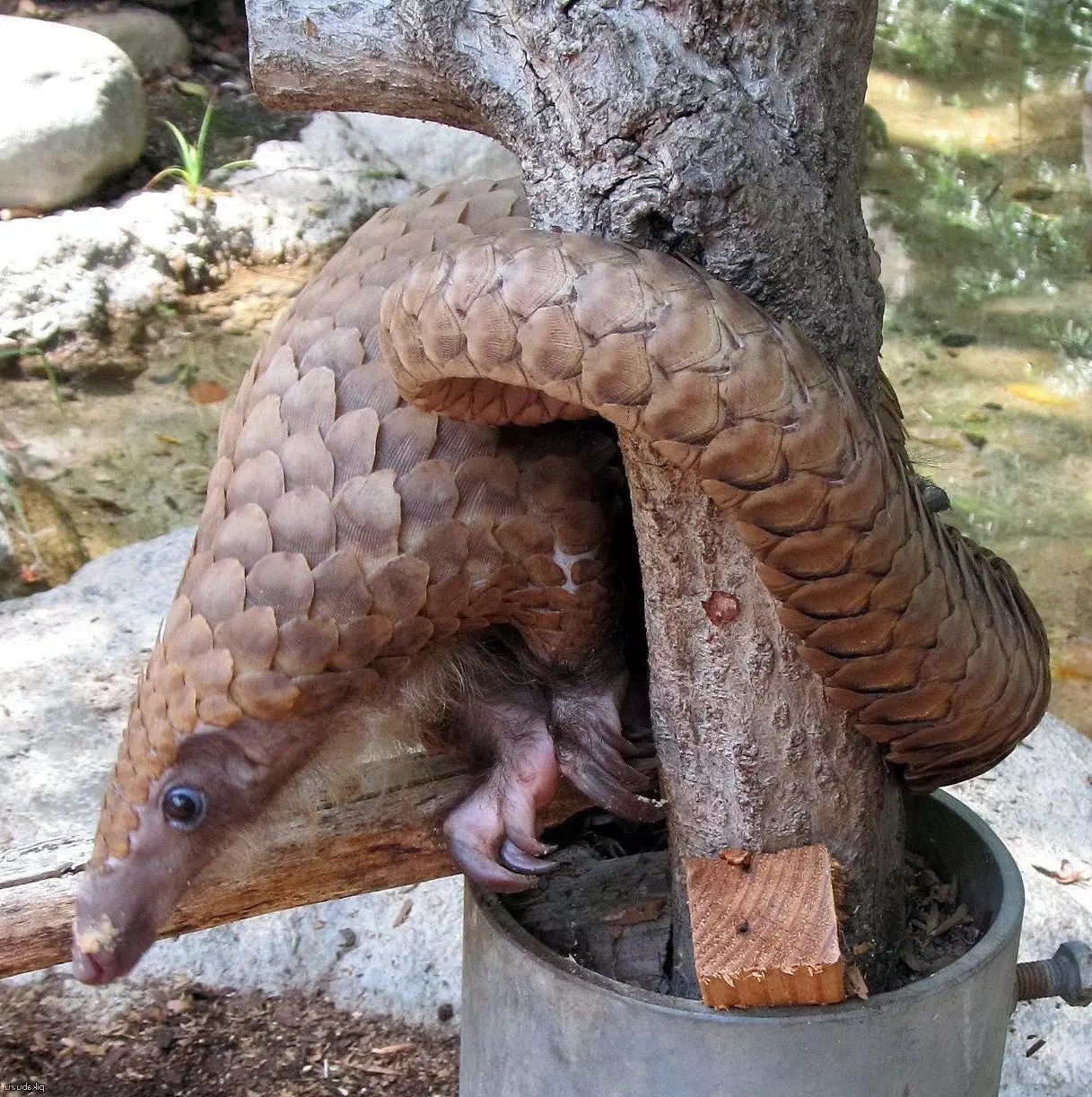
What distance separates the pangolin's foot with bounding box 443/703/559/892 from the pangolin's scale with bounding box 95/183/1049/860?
102 mm

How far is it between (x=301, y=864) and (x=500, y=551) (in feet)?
1.49

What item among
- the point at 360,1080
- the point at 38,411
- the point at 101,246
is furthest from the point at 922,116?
the point at 360,1080

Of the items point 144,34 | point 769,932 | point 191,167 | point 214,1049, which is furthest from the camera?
point 144,34

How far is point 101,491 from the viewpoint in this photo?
363 cm

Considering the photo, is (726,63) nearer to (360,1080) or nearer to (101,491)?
(360,1080)

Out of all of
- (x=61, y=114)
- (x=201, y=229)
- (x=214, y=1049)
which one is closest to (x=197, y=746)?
(x=214, y=1049)

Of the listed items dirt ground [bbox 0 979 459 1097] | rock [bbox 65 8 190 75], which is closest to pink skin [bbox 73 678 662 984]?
dirt ground [bbox 0 979 459 1097]

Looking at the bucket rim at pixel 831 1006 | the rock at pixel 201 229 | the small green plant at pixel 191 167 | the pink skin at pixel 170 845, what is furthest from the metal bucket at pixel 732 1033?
the small green plant at pixel 191 167

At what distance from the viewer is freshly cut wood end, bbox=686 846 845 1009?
1075mm

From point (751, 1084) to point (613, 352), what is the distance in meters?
0.63

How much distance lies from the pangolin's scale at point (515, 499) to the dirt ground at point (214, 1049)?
0.92 metres

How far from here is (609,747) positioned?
129 centimetres

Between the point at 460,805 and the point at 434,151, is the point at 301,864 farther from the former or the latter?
the point at 434,151

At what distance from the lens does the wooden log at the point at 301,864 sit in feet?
4.51
